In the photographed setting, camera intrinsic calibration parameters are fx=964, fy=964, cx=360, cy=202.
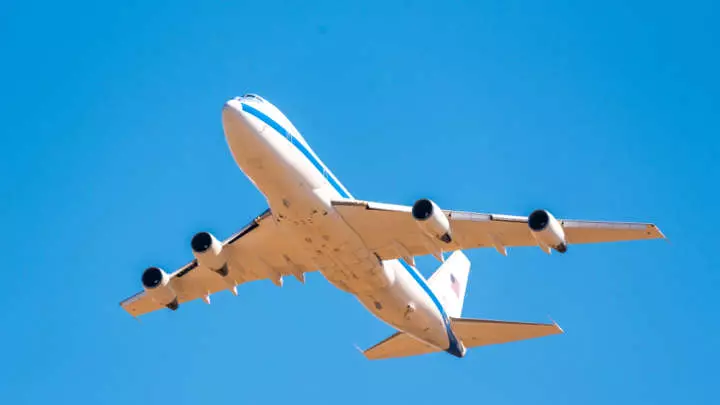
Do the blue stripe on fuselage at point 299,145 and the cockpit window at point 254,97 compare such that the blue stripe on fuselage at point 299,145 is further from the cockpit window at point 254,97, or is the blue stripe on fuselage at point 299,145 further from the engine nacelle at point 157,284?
the engine nacelle at point 157,284

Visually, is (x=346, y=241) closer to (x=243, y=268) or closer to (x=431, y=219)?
(x=431, y=219)

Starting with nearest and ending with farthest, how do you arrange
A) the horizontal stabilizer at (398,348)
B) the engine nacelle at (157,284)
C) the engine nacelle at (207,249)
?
the engine nacelle at (207,249)
the engine nacelle at (157,284)
the horizontal stabilizer at (398,348)

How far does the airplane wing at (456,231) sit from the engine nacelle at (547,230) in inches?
15.7

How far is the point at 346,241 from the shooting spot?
40.1m

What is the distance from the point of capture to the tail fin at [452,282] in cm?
5116

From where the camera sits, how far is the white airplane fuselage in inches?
1447

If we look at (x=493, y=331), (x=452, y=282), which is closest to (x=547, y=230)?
(x=493, y=331)

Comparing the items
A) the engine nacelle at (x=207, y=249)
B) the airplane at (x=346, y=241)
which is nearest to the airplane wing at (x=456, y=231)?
the airplane at (x=346, y=241)

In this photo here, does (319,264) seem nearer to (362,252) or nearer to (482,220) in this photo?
(362,252)

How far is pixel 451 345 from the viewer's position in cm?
4731

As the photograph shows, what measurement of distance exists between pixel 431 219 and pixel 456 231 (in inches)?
105

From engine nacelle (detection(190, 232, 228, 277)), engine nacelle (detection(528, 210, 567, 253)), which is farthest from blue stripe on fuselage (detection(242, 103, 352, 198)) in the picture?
engine nacelle (detection(528, 210, 567, 253))

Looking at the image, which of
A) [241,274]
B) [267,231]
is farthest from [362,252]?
[241,274]

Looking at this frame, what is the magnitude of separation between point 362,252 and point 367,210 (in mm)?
2250
